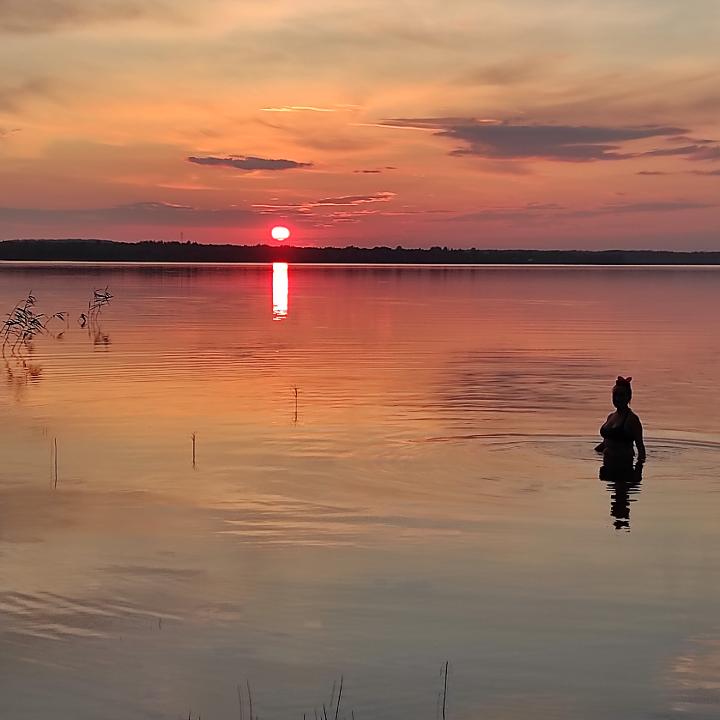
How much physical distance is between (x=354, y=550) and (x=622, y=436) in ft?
23.5

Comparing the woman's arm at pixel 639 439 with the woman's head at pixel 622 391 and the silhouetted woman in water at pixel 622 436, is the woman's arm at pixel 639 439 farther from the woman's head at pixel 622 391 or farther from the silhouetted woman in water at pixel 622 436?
the woman's head at pixel 622 391

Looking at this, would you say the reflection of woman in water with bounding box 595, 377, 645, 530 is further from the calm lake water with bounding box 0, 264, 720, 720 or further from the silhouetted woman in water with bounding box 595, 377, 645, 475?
the calm lake water with bounding box 0, 264, 720, 720

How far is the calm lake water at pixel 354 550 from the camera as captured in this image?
8.80m

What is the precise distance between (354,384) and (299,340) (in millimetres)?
16362

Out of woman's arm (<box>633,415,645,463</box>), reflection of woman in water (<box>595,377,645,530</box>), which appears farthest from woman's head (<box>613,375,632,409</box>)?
woman's arm (<box>633,415,645,463</box>)

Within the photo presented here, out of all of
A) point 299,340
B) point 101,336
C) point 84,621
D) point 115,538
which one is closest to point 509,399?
point 115,538

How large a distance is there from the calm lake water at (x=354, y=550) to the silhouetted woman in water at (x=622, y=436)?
1.32 ft

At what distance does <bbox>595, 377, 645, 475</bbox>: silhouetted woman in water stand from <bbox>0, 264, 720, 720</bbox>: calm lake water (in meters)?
0.40

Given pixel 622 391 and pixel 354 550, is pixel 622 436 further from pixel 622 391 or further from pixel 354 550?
pixel 354 550

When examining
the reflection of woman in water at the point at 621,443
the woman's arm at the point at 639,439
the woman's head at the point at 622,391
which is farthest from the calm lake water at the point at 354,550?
the woman's head at the point at 622,391

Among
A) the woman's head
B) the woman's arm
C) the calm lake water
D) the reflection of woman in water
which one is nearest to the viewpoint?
the calm lake water

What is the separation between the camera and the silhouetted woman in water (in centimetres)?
1795

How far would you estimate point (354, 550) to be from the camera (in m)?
12.6

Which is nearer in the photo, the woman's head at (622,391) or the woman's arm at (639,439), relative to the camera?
the woman's head at (622,391)
